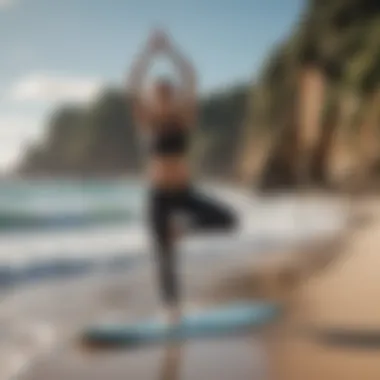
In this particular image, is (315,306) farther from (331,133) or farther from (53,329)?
(53,329)

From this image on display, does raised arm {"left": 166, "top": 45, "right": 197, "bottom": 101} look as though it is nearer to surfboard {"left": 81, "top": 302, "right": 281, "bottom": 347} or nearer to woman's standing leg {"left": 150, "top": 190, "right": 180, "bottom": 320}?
woman's standing leg {"left": 150, "top": 190, "right": 180, "bottom": 320}

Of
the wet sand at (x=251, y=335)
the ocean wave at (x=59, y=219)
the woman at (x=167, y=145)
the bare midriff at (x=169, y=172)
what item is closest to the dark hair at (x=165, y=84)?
the woman at (x=167, y=145)

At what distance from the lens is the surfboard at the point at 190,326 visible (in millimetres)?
1488

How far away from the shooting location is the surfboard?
1.49 meters

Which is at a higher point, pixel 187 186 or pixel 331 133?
pixel 331 133

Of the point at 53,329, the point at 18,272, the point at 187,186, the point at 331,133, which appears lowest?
the point at 53,329

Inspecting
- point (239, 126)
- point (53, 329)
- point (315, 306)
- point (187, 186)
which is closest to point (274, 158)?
point (239, 126)

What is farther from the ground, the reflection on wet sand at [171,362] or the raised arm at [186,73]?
the raised arm at [186,73]

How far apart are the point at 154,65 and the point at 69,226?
36cm

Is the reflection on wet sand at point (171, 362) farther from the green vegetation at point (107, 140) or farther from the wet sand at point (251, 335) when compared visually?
the green vegetation at point (107, 140)

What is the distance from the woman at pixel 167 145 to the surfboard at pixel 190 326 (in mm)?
33

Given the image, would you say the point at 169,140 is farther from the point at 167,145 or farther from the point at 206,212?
the point at 206,212

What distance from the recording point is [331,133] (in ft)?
5.54

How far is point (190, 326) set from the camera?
5.03 ft
